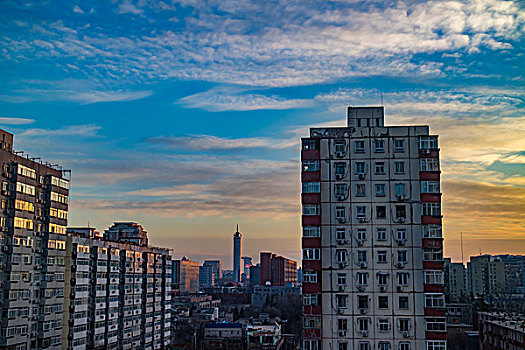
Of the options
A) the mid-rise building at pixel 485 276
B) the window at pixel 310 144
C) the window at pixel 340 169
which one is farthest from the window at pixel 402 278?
the mid-rise building at pixel 485 276

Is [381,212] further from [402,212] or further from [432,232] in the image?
[432,232]

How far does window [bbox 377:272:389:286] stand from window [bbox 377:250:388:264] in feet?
2.41

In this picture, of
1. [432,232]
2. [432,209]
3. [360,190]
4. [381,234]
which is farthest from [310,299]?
[432,209]

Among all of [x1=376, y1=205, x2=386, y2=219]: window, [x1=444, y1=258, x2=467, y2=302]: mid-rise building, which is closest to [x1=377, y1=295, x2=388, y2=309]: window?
[x1=376, y1=205, x2=386, y2=219]: window

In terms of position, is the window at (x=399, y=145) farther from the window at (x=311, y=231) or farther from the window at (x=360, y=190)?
the window at (x=311, y=231)

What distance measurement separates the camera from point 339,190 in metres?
33.5

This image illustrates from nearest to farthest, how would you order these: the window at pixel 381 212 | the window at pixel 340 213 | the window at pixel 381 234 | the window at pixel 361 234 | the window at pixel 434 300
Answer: the window at pixel 434 300 → the window at pixel 381 234 → the window at pixel 361 234 → the window at pixel 381 212 → the window at pixel 340 213

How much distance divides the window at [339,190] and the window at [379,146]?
10.6 ft

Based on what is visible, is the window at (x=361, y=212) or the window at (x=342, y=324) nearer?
the window at (x=342, y=324)

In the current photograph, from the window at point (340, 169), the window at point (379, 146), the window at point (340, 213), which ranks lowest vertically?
the window at point (340, 213)

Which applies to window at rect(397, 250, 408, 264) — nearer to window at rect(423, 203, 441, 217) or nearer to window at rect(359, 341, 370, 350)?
window at rect(423, 203, 441, 217)

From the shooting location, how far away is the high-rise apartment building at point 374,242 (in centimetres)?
3209

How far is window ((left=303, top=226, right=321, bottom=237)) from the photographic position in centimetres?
3319

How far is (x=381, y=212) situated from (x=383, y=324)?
6857 mm
